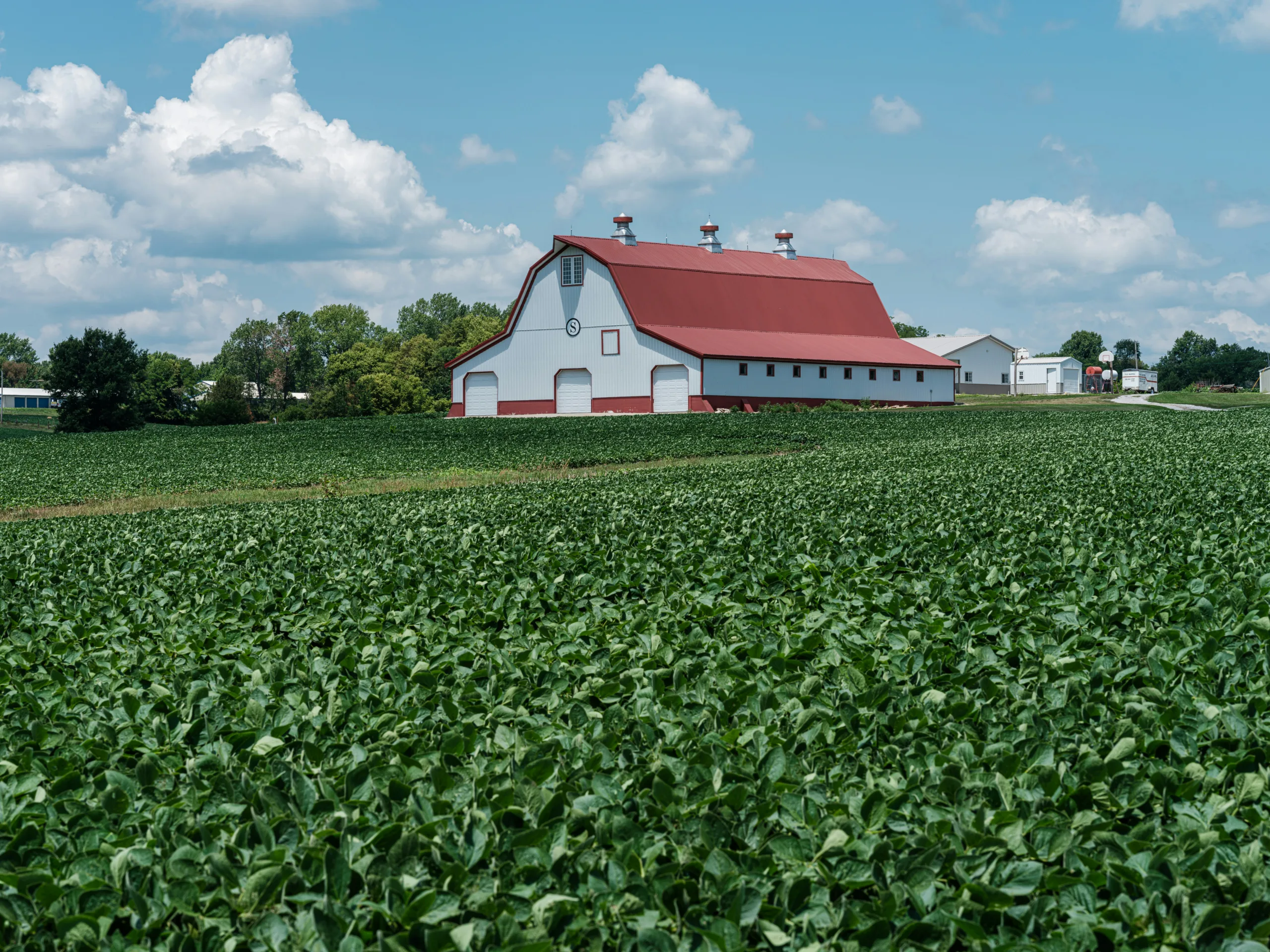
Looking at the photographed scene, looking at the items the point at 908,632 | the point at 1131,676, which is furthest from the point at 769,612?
the point at 1131,676

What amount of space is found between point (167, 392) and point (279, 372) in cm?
3311

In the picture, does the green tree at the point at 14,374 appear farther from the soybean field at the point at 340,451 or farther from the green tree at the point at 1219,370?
the green tree at the point at 1219,370

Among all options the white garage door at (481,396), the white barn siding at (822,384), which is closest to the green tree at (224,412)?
the white garage door at (481,396)

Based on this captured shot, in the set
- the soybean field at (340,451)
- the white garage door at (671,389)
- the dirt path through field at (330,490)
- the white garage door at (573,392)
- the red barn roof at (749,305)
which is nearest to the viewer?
the dirt path through field at (330,490)

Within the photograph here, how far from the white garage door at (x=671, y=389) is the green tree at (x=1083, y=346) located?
127m

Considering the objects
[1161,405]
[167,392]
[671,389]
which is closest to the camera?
[671,389]

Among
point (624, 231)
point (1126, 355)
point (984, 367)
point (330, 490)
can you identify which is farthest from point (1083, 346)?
point (330, 490)

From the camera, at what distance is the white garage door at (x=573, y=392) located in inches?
2311

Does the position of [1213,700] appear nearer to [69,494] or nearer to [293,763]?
[293,763]

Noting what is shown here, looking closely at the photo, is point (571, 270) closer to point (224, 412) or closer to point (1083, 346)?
point (224, 412)

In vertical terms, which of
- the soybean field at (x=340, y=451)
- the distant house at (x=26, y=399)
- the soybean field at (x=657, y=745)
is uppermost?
the distant house at (x=26, y=399)

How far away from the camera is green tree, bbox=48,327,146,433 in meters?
70.3

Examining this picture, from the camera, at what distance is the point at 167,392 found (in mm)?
95500

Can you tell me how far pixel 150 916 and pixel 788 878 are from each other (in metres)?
2.23
